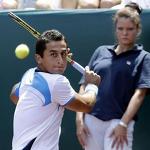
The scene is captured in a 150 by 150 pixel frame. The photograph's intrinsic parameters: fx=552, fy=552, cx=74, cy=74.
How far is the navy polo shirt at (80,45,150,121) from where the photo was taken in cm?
411

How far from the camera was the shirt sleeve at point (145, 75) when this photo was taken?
4.06 meters

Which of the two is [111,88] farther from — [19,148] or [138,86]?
[19,148]

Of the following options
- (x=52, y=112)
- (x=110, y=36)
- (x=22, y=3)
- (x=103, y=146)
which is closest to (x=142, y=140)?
(x=103, y=146)

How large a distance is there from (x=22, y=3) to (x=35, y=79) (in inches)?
102

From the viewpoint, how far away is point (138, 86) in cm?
409

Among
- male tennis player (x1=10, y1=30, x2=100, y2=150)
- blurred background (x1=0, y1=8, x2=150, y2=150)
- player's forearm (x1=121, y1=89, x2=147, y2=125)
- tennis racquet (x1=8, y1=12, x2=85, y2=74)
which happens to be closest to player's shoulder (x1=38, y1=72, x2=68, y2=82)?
male tennis player (x1=10, y1=30, x2=100, y2=150)

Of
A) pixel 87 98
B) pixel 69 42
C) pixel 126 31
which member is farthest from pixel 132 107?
pixel 69 42

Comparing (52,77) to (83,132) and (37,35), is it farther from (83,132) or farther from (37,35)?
(83,132)

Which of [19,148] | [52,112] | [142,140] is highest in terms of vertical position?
[52,112]

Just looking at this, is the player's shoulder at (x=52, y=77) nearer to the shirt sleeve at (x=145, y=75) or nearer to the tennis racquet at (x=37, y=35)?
the tennis racquet at (x=37, y=35)

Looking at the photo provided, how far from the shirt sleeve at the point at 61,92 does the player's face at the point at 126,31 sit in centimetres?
94

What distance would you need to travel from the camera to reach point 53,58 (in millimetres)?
3365

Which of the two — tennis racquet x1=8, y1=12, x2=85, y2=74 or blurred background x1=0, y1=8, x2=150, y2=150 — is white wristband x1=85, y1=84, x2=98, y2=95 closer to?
tennis racquet x1=8, y1=12, x2=85, y2=74

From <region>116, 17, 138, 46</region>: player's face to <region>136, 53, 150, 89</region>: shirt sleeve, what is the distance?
18cm
